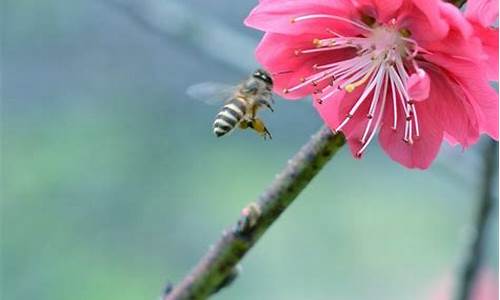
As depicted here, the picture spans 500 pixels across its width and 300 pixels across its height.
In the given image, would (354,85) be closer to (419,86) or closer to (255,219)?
(419,86)

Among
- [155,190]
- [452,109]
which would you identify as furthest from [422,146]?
[155,190]

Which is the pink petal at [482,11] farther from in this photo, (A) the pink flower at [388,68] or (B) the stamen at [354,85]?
(B) the stamen at [354,85]

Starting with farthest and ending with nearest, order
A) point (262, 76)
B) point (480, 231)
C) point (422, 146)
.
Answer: point (480, 231), point (262, 76), point (422, 146)

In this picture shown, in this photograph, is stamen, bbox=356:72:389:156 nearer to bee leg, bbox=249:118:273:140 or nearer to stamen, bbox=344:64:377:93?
stamen, bbox=344:64:377:93

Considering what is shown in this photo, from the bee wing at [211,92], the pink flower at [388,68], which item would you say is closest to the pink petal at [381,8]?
the pink flower at [388,68]

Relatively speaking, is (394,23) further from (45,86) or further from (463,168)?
(45,86)

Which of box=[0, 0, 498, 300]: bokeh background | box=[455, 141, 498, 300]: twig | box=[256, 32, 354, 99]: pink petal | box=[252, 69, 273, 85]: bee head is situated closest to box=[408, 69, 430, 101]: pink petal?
box=[256, 32, 354, 99]: pink petal
